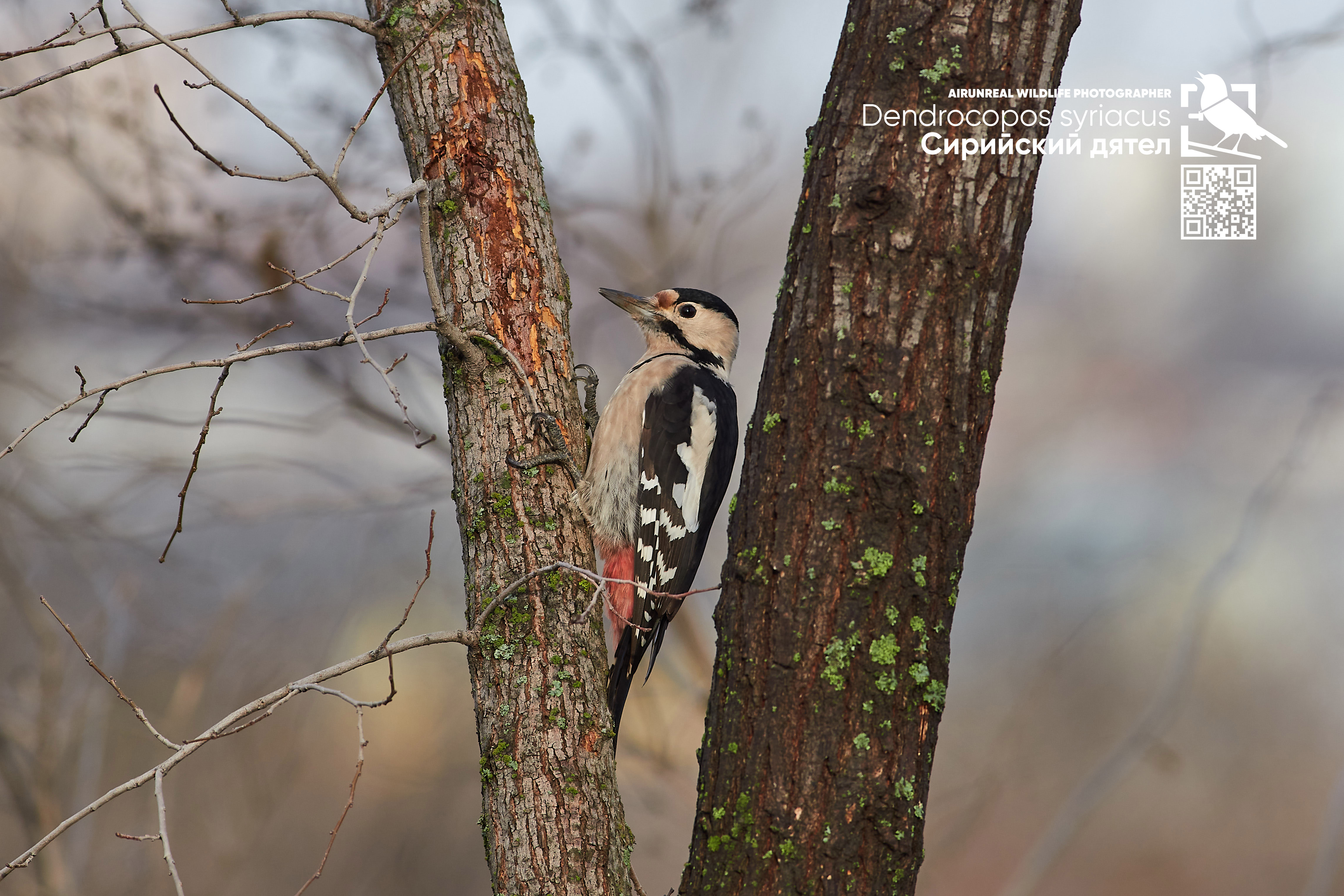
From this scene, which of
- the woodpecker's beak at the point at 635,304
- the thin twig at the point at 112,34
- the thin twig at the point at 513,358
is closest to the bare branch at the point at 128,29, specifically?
the thin twig at the point at 112,34

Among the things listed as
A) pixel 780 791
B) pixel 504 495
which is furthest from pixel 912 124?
pixel 504 495

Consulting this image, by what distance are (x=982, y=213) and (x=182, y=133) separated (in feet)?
4.07

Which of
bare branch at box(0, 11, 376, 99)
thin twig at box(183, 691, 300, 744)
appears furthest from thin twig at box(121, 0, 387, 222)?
thin twig at box(183, 691, 300, 744)

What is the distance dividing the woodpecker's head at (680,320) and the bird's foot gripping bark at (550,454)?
1.12 m

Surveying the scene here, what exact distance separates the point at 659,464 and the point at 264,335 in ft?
4.22

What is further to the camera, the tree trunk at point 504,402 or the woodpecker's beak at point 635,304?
the woodpecker's beak at point 635,304

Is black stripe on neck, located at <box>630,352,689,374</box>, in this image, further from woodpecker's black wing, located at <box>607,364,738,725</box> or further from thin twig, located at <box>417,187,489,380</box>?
thin twig, located at <box>417,187,489,380</box>

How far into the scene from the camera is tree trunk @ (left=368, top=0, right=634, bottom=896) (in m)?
1.65

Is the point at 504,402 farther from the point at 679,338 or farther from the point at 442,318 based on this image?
the point at 679,338

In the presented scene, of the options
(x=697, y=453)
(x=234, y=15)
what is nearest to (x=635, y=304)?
(x=697, y=453)

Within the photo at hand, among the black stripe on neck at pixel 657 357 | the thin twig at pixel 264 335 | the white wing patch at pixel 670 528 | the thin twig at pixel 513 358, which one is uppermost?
the black stripe on neck at pixel 657 357

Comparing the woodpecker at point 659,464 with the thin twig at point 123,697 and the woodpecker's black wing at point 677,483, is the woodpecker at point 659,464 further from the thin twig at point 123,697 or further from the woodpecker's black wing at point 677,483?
the thin twig at point 123,697

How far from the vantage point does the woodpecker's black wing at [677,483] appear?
2584 mm

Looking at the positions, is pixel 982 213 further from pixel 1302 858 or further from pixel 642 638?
pixel 1302 858
